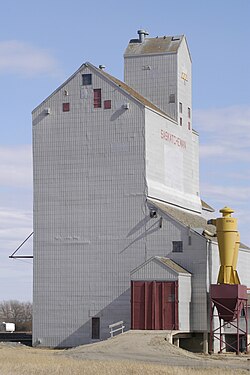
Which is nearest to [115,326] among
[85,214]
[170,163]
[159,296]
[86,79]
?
[159,296]

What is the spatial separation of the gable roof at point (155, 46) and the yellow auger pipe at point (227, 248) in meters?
15.8

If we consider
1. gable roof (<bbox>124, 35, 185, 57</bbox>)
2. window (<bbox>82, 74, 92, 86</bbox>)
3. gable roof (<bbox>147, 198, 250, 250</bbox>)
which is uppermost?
gable roof (<bbox>124, 35, 185, 57</bbox>)

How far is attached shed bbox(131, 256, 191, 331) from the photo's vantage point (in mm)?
69938

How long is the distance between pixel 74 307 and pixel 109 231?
5989 mm

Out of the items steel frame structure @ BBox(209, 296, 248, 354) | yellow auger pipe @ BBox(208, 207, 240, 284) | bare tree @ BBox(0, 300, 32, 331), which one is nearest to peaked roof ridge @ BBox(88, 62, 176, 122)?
yellow auger pipe @ BBox(208, 207, 240, 284)

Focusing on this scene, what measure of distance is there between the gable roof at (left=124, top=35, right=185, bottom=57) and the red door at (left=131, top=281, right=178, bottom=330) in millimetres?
20169

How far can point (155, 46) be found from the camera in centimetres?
8188

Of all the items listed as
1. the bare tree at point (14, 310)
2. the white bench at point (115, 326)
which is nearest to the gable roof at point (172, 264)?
the white bench at point (115, 326)

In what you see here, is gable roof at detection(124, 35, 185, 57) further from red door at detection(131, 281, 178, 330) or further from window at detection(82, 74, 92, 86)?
red door at detection(131, 281, 178, 330)

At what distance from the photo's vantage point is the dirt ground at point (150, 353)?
57.9 meters

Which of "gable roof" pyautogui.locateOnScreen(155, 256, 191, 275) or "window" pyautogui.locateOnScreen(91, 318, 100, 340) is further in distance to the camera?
"window" pyautogui.locateOnScreen(91, 318, 100, 340)

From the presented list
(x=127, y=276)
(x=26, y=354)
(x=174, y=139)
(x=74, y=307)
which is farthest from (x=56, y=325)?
(x=174, y=139)

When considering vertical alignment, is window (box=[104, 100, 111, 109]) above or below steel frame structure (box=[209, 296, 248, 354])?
above

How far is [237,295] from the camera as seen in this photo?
70500 mm
